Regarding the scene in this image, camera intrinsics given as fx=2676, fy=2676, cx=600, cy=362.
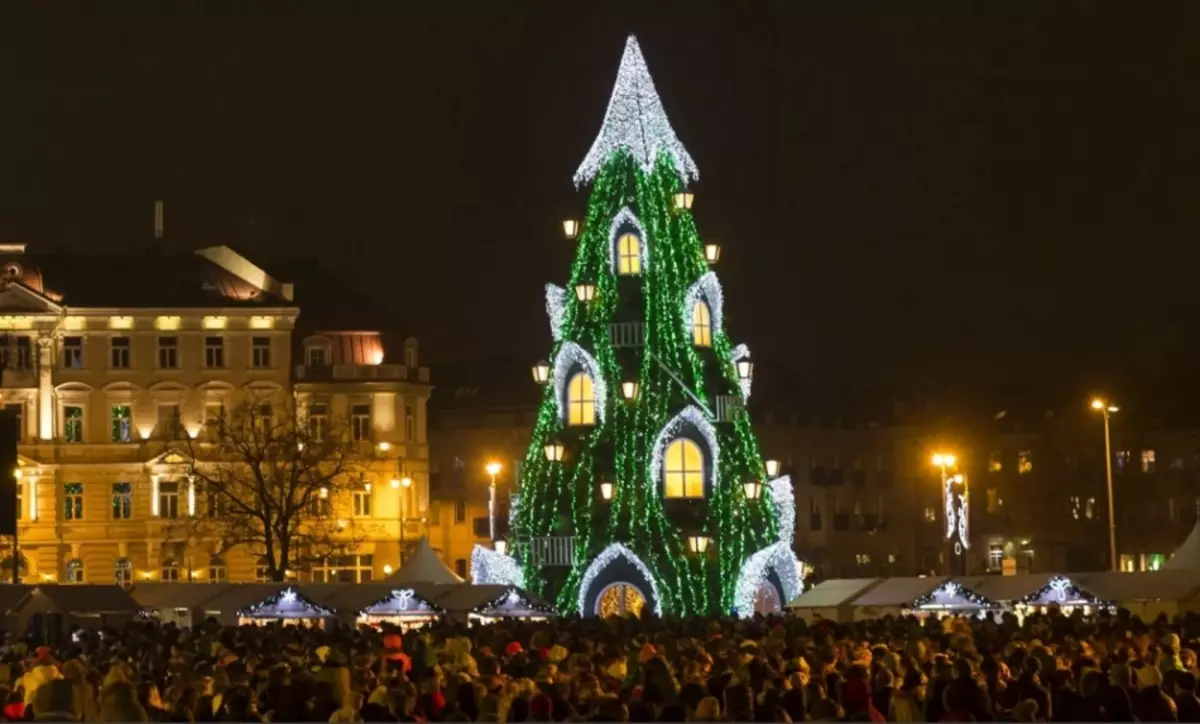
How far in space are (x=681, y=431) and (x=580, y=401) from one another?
9.78ft

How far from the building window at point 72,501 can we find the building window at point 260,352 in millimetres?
8076

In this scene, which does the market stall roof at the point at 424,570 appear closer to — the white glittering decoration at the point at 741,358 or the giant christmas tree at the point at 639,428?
the giant christmas tree at the point at 639,428

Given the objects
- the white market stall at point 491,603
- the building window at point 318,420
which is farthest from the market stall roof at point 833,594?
the building window at point 318,420

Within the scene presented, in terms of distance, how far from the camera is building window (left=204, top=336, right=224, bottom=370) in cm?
10188

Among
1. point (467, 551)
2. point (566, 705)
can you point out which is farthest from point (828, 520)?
point (566, 705)

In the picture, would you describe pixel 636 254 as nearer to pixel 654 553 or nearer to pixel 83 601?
pixel 654 553

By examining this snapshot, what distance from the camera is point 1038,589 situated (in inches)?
2117

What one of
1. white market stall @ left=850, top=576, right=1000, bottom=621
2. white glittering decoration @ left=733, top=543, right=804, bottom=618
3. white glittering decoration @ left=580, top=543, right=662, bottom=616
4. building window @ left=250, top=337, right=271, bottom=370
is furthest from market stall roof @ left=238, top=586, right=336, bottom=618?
building window @ left=250, top=337, right=271, bottom=370

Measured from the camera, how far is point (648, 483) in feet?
228

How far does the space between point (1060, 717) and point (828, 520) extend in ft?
342

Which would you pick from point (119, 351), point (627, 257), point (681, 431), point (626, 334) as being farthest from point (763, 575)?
point (119, 351)

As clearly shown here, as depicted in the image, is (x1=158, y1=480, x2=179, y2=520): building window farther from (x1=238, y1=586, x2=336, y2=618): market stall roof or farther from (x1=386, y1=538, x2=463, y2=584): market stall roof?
(x1=238, y1=586, x2=336, y2=618): market stall roof

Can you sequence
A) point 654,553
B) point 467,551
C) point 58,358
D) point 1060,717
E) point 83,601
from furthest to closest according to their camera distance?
point 467,551
point 58,358
point 654,553
point 83,601
point 1060,717

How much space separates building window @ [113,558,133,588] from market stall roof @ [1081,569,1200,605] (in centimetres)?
5330
